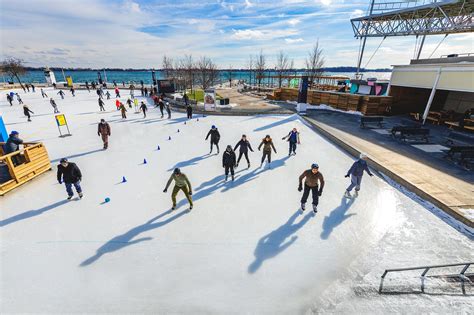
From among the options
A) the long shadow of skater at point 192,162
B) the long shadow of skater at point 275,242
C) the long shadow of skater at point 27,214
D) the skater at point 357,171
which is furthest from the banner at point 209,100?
the long shadow of skater at point 275,242

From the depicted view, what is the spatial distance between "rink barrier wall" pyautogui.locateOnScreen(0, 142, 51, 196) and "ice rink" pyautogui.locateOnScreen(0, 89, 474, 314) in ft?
0.99

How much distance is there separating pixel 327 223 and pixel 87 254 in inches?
220

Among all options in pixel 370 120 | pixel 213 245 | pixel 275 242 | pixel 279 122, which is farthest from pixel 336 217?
pixel 370 120

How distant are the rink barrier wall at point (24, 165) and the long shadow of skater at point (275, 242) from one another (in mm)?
7964

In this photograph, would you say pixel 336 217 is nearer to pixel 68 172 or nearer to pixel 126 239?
pixel 126 239

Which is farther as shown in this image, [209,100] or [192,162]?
[209,100]

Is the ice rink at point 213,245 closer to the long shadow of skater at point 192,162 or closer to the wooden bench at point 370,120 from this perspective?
the long shadow of skater at point 192,162

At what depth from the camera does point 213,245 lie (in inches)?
188

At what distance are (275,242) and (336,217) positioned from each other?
6.60 ft

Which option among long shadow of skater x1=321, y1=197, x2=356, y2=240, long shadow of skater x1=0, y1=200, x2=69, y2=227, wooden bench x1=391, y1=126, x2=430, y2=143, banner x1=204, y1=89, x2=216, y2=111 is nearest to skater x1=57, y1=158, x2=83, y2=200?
long shadow of skater x1=0, y1=200, x2=69, y2=227

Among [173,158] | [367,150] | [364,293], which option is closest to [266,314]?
[364,293]

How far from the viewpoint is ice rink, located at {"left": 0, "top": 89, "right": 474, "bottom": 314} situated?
3645 mm

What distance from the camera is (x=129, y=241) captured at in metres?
4.86

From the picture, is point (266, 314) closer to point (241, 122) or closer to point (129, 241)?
point (129, 241)
